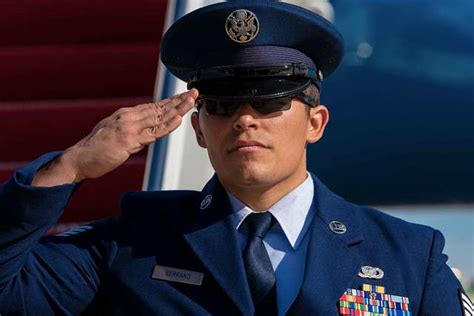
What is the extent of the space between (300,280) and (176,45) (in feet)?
1.66

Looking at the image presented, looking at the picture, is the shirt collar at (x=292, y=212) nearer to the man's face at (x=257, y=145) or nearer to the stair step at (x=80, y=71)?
the man's face at (x=257, y=145)

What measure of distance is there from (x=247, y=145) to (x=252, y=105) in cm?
8

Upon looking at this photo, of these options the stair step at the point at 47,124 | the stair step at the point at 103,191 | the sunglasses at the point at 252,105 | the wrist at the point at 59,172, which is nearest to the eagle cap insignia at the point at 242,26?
the sunglasses at the point at 252,105

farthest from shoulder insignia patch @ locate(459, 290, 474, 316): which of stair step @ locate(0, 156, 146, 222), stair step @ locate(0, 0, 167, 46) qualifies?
stair step @ locate(0, 0, 167, 46)

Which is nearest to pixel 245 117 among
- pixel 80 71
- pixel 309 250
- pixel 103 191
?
pixel 309 250

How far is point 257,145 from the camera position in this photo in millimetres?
1710

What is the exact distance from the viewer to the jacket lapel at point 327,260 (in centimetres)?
172

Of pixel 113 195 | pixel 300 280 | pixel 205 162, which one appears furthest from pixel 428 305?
pixel 113 195

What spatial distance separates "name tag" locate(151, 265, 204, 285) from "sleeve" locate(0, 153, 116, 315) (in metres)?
0.09

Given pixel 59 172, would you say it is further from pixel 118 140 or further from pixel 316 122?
pixel 316 122

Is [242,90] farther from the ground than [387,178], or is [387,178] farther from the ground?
[242,90]

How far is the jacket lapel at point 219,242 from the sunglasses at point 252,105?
174mm

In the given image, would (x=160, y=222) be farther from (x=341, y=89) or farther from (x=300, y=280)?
(x=341, y=89)

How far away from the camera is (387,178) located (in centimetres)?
381
